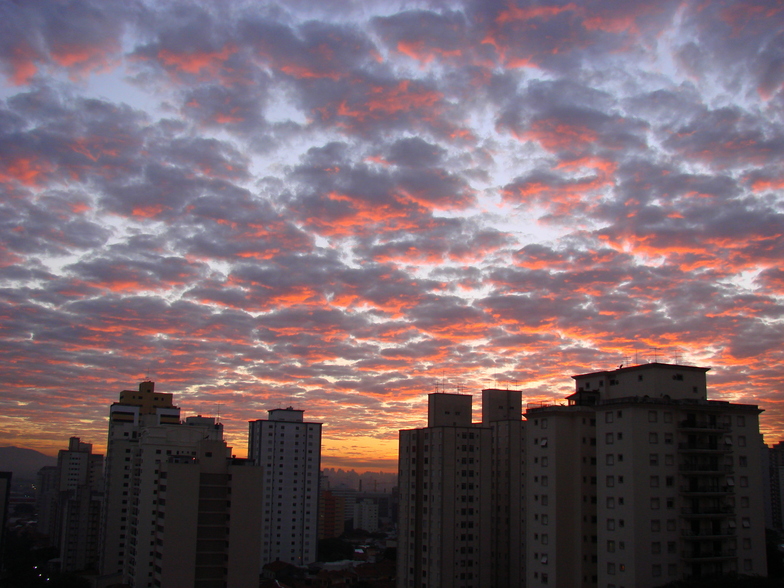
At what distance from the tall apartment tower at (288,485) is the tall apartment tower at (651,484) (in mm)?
87093

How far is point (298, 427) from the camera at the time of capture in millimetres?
139500

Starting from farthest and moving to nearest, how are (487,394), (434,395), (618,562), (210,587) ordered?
(487,394)
(434,395)
(210,587)
(618,562)

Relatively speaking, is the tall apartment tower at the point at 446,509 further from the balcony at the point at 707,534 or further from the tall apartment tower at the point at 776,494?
the tall apartment tower at the point at 776,494

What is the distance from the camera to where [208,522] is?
60.4 meters

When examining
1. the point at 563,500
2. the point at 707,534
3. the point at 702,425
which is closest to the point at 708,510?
the point at 707,534

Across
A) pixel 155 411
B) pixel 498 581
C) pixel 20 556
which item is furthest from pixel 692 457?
pixel 20 556

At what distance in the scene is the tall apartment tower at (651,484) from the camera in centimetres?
4778

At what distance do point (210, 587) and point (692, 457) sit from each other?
4462 cm

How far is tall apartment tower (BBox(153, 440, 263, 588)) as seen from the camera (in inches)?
2312

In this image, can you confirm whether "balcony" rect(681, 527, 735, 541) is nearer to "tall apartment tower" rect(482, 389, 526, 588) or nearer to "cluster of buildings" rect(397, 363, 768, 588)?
"cluster of buildings" rect(397, 363, 768, 588)

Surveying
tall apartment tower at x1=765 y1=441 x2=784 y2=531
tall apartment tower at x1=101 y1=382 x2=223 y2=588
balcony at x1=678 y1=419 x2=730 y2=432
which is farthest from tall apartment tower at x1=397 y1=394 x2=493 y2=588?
tall apartment tower at x1=765 y1=441 x2=784 y2=531

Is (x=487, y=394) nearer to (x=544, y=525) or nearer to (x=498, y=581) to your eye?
(x=498, y=581)

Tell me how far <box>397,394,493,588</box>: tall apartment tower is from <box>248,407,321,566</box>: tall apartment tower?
57.0 metres

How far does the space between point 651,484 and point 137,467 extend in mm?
66972
